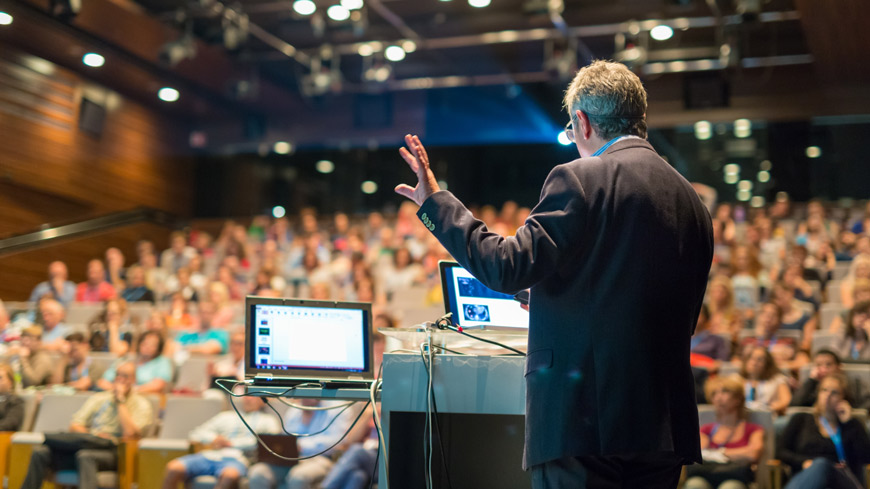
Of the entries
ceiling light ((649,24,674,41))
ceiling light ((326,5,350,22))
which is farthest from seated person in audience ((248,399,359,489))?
ceiling light ((649,24,674,41))

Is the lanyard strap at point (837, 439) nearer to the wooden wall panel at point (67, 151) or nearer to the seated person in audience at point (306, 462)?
the seated person in audience at point (306, 462)

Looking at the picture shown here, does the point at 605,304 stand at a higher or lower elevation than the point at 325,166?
lower

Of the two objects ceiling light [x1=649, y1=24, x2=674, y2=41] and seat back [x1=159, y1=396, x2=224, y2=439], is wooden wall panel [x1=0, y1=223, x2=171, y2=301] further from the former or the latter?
ceiling light [x1=649, y1=24, x2=674, y2=41]

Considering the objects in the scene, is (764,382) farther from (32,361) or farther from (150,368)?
(32,361)

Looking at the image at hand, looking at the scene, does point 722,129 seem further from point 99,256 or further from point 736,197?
point 99,256

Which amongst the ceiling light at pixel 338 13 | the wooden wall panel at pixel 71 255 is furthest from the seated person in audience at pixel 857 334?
the wooden wall panel at pixel 71 255

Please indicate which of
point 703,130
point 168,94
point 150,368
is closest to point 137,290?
point 150,368

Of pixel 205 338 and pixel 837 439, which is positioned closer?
pixel 837 439

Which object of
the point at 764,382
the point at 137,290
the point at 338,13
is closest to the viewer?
the point at 764,382

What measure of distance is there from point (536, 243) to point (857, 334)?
450 cm

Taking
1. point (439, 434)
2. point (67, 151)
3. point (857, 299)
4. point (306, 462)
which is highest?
point (67, 151)

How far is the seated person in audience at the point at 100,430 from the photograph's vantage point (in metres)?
4.52

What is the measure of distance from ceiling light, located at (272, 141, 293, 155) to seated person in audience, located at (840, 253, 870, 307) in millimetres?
7433

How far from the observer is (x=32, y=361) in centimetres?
579
